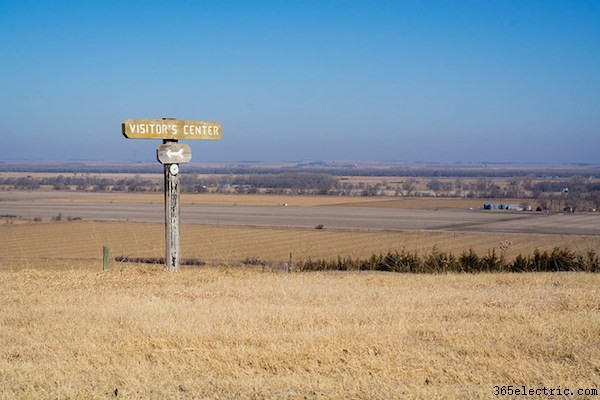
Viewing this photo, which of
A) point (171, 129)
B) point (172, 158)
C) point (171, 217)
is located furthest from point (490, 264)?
point (171, 129)

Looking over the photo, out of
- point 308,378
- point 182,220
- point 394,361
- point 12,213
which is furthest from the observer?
point 12,213

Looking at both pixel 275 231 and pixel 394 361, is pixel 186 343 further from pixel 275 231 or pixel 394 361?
pixel 275 231

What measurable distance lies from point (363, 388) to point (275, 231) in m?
56.1

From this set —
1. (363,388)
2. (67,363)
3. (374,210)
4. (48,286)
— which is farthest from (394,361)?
(374,210)

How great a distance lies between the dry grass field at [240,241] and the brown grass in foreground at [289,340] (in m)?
24.8

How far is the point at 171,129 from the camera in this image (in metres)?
14.4

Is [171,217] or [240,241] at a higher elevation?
[171,217]

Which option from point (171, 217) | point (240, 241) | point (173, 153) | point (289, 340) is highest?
point (173, 153)

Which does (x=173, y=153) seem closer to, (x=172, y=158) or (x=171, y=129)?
(x=172, y=158)

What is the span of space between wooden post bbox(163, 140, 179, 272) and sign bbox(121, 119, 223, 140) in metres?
0.30

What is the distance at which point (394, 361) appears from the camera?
22.5 ft

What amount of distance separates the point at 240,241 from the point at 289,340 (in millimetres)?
45057

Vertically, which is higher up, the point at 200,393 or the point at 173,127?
the point at 173,127

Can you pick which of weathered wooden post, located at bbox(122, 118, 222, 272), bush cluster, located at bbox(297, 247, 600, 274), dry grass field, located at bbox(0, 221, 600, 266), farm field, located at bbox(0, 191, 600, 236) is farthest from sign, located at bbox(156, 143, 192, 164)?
farm field, located at bbox(0, 191, 600, 236)
